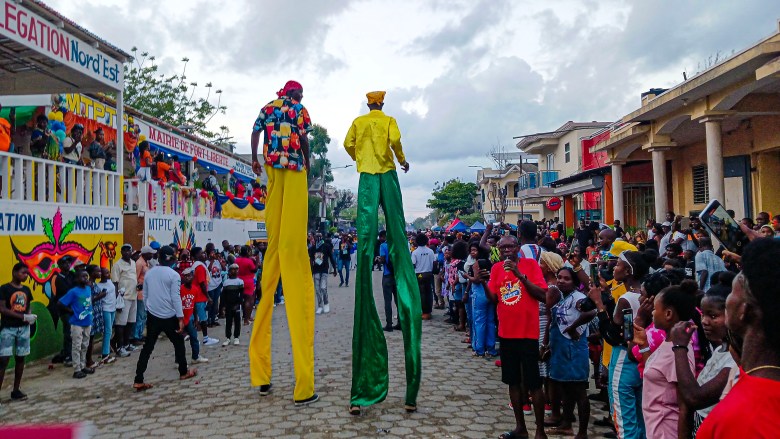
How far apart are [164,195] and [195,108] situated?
18.1 meters

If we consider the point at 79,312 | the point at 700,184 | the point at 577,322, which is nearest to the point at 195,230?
the point at 79,312

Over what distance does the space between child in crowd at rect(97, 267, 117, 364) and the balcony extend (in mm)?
25097

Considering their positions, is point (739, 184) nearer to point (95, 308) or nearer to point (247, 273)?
point (247, 273)

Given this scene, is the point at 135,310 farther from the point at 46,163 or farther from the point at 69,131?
the point at 69,131

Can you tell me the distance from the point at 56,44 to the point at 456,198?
176ft

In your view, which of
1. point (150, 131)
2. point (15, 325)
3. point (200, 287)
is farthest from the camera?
point (150, 131)

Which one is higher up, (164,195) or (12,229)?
(164,195)

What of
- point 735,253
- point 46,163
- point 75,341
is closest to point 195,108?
point 46,163

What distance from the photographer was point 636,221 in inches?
809

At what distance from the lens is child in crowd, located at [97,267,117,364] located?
8062 mm

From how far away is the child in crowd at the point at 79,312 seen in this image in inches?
291

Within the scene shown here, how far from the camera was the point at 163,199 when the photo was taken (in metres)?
13.0

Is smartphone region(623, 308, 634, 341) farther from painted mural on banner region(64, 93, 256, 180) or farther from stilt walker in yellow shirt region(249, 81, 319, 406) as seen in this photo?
painted mural on banner region(64, 93, 256, 180)

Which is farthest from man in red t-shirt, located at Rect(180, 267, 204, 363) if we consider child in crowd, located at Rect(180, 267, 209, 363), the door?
the door
